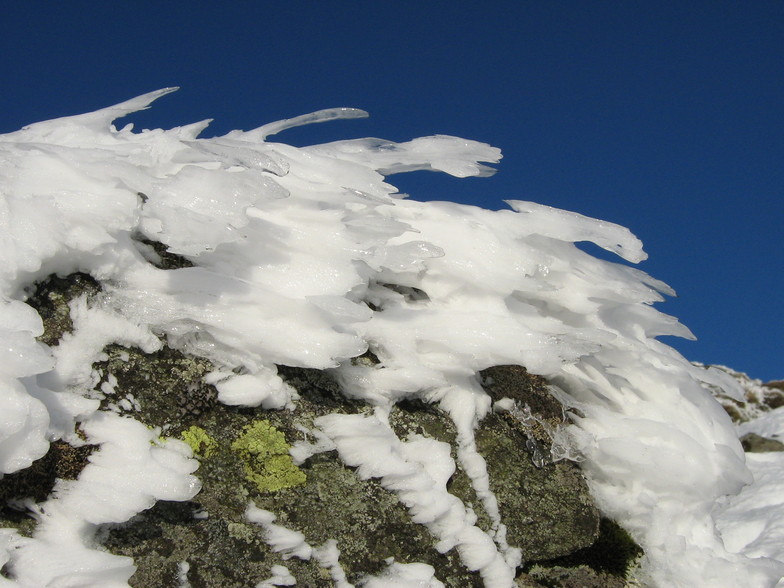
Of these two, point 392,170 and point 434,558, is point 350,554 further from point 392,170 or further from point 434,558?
point 392,170

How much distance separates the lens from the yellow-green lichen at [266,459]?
130 inches

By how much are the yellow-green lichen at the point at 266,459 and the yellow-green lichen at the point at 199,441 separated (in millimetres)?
102

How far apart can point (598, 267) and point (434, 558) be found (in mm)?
2099

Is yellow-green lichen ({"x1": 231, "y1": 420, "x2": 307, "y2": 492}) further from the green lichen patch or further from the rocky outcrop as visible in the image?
the green lichen patch

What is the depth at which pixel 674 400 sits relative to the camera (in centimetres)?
456

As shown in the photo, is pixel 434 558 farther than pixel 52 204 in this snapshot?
Yes

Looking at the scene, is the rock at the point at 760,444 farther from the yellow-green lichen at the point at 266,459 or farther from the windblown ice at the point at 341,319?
the yellow-green lichen at the point at 266,459

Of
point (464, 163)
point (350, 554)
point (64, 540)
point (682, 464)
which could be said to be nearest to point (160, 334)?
point (64, 540)

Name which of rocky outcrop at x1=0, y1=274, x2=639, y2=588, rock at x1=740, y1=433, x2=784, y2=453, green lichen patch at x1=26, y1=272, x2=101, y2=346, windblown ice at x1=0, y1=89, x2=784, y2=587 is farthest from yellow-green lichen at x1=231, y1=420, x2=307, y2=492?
rock at x1=740, y1=433, x2=784, y2=453

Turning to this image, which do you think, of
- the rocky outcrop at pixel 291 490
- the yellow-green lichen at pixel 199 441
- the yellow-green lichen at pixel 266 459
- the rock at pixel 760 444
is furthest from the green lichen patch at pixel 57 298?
the rock at pixel 760 444

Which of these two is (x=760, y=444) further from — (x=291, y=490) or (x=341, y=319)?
(x=291, y=490)

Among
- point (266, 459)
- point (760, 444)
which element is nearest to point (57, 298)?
point (266, 459)

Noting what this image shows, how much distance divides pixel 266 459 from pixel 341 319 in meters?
0.75

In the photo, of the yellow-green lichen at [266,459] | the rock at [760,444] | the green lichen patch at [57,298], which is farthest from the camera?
the rock at [760,444]
